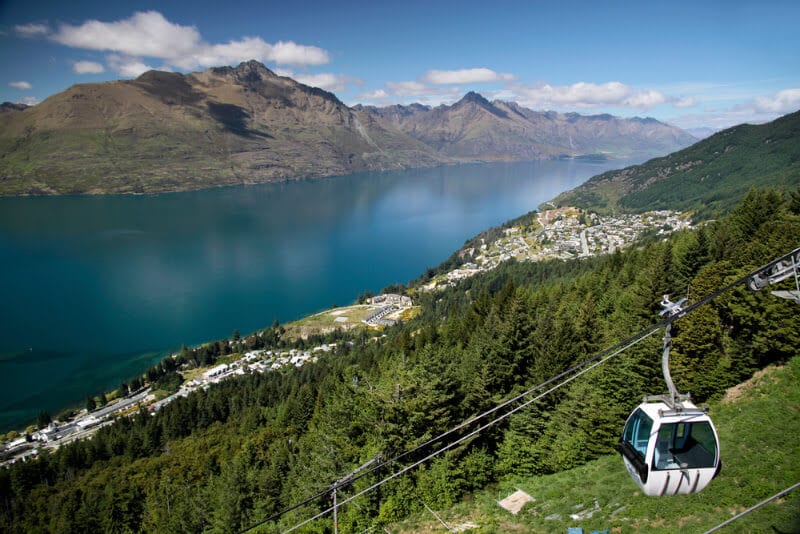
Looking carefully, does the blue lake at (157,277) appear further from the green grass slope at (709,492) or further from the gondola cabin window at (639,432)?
the gondola cabin window at (639,432)

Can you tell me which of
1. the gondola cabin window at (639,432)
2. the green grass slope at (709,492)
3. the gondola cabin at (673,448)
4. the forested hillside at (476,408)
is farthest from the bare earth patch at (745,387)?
the gondola cabin window at (639,432)

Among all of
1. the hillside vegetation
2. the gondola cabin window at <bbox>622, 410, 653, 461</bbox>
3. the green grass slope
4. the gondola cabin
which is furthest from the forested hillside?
the hillside vegetation

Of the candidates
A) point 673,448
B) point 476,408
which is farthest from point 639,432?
point 476,408

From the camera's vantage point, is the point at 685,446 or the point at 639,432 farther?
the point at 639,432

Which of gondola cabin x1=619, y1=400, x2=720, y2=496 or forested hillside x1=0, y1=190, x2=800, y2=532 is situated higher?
gondola cabin x1=619, y1=400, x2=720, y2=496

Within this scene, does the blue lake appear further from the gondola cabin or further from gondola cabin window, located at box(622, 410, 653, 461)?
the gondola cabin

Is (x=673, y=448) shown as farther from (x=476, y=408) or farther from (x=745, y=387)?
(x=476, y=408)
